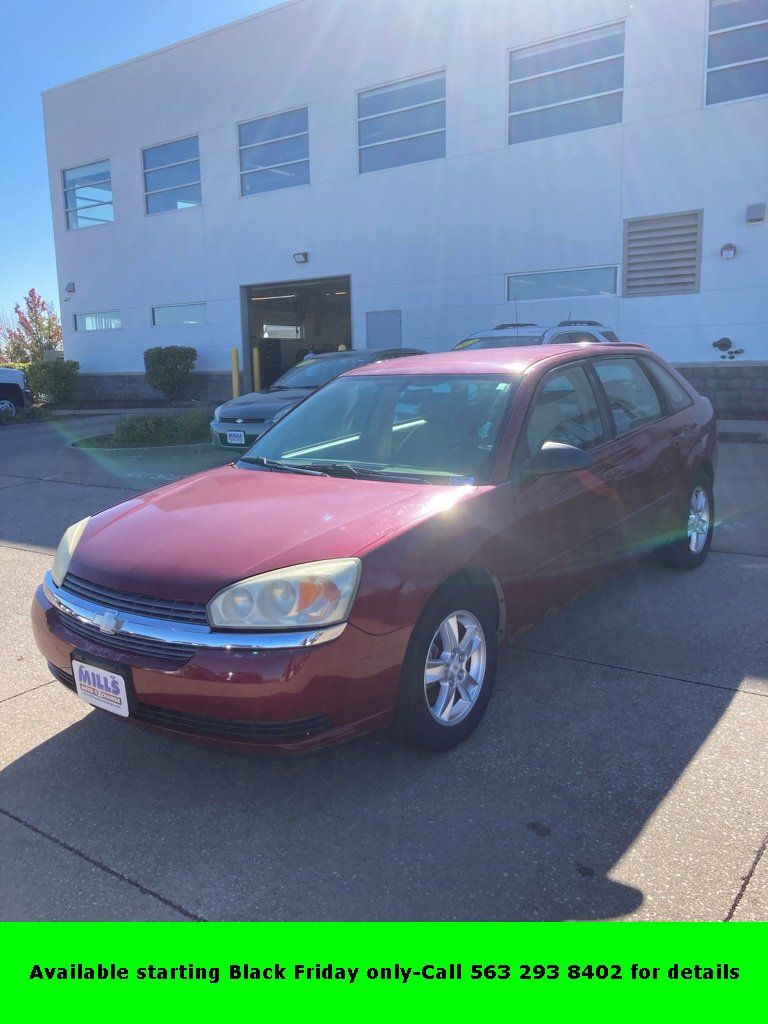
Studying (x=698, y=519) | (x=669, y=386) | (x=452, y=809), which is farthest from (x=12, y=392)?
(x=452, y=809)

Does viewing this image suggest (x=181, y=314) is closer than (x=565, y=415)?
No

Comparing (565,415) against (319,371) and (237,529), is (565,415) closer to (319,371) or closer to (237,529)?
(237,529)

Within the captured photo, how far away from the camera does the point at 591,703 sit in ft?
12.0

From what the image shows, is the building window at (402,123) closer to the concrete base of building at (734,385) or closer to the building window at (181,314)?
the building window at (181,314)

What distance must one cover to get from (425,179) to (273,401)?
760 centimetres

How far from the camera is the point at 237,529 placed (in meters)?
3.13

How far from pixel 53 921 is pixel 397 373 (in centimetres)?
303

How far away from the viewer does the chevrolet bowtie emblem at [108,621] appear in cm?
289

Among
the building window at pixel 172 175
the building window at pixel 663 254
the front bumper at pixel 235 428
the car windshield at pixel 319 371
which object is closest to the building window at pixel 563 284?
the building window at pixel 663 254

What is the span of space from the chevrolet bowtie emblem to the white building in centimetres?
1244

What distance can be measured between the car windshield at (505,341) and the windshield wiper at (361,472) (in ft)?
20.9

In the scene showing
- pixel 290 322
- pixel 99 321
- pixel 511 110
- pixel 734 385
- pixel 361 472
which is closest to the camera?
pixel 361 472

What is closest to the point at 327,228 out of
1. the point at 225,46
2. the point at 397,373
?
the point at 225,46

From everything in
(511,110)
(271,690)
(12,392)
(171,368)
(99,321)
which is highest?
(511,110)
